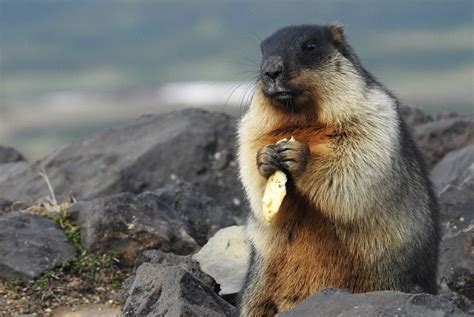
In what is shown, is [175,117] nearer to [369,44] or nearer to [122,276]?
[122,276]

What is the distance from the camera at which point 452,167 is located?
14.3 meters

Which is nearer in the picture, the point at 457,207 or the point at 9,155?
the point at 457,207

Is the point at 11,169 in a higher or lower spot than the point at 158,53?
higher

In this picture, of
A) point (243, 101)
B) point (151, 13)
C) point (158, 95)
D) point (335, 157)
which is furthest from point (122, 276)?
point (151, 13)

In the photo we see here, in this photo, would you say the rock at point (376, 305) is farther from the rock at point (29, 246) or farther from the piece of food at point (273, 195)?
the rock at point (29, 246)

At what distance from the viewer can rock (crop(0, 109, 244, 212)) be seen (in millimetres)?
14469

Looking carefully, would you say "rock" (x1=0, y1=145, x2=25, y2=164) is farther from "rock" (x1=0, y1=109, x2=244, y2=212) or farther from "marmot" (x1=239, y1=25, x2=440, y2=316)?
"marmot" (x1=239, y1=25, x2=440, y2=316)

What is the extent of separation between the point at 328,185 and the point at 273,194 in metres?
0.39

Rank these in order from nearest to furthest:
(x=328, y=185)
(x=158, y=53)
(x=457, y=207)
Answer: (x=328, y=185) < (x=457, y=207) < (x=158, y=53)

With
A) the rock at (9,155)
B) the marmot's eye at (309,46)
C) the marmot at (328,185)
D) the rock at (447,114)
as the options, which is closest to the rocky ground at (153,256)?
the marmot at (328,185)

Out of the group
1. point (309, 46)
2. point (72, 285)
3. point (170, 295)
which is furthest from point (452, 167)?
point (170, 295)

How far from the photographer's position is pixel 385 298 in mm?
7594

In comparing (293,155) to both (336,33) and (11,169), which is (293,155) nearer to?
(336,33)

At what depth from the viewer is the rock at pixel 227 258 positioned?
1045 cm
